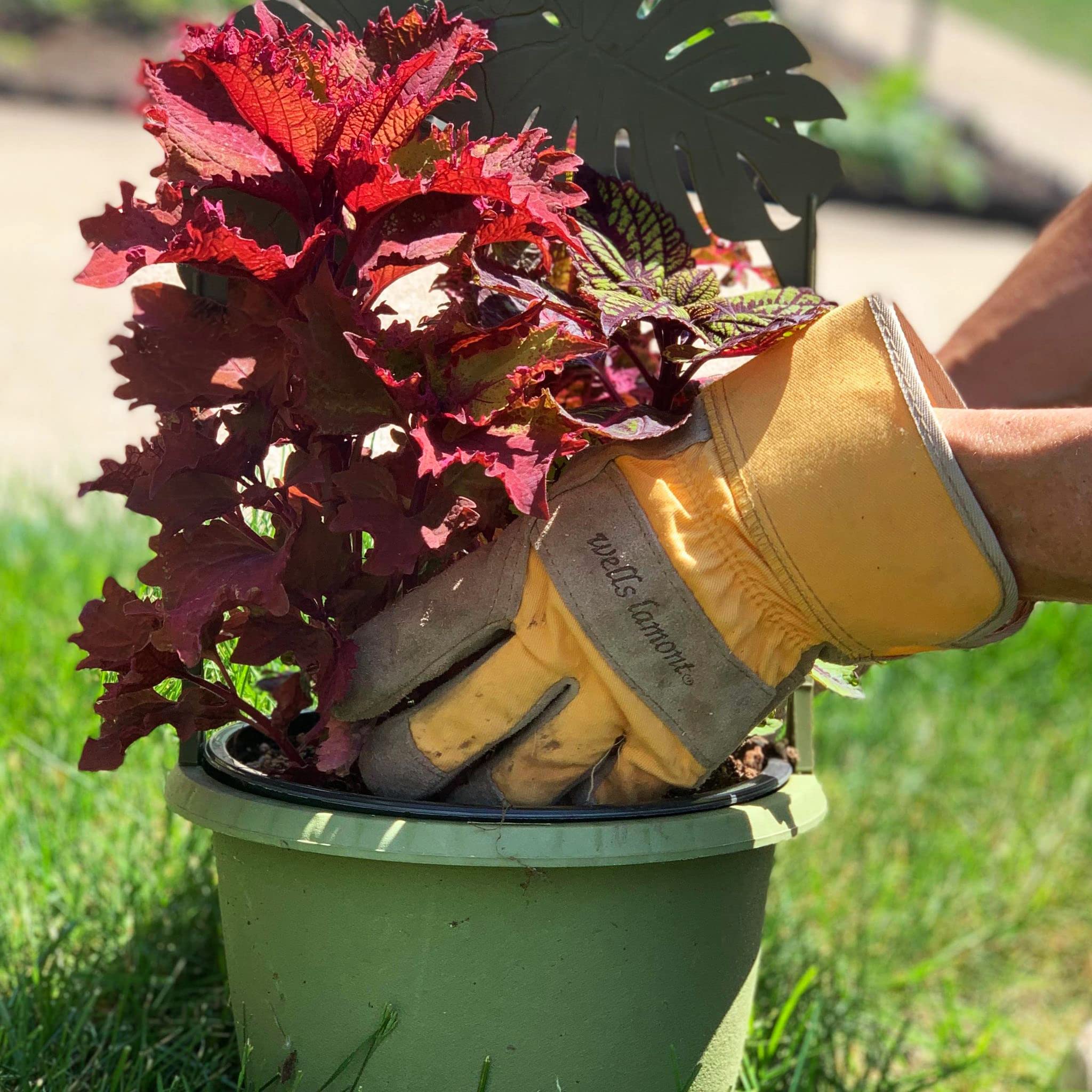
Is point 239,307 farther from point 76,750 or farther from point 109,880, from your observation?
point 76,750

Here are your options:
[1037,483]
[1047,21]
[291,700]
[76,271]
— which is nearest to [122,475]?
[291,700]

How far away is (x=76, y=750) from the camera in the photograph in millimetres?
2084

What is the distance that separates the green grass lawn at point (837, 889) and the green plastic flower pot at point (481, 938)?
3.0 inches

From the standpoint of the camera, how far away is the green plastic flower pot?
40.0 inches

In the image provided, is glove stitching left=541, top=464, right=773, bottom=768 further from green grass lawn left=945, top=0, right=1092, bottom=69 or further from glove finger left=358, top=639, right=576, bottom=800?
green grass lawn left=945, top=0, right=1092, bottom=69

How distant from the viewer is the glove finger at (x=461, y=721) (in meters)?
1.08

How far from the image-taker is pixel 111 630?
1116 mm

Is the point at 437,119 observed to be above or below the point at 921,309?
above

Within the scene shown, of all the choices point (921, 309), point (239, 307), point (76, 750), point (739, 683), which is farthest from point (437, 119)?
point (921, 309)

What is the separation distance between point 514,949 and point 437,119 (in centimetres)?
76

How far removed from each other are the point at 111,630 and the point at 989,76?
15762 mm

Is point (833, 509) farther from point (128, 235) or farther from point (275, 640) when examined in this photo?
point (128, 235)

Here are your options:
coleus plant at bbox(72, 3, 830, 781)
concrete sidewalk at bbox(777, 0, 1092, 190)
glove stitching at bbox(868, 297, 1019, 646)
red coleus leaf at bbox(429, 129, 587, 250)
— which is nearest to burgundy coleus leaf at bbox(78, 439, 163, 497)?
coleus plant at bbox(72, 3, 830, 781)

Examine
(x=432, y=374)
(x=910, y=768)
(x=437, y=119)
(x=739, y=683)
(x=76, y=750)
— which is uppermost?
(x=437, y=119)
